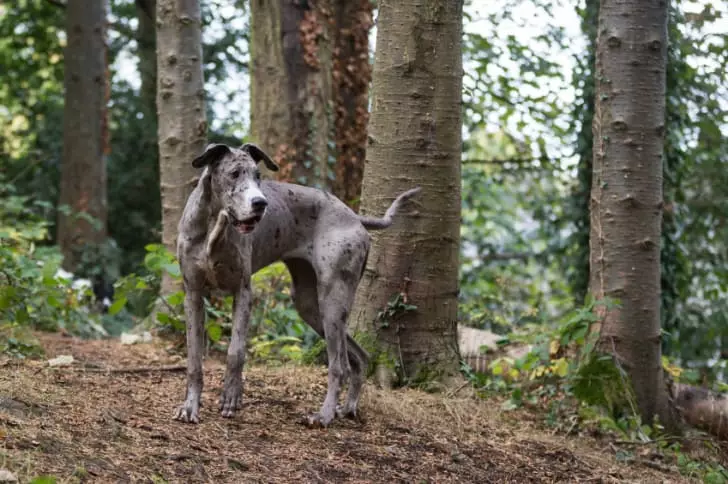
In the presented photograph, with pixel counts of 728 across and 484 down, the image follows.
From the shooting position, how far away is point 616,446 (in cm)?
723

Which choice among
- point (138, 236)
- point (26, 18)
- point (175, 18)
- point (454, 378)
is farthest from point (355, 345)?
point (26, 18)

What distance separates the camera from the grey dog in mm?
5402

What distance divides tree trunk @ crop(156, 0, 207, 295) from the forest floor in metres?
1.68

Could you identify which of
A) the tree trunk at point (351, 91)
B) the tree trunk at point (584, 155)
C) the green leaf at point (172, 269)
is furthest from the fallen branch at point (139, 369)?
the tree trunk at point (584, 155)

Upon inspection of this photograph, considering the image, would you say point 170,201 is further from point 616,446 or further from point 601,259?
point 616,446

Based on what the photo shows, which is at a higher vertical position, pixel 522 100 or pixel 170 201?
pixel 522 100

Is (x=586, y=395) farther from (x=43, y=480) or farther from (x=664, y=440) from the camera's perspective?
(x=43, y=480)

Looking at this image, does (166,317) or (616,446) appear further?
(166,317)

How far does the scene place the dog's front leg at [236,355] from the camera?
5.67 metres

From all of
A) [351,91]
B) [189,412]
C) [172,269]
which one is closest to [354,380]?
[189,412]

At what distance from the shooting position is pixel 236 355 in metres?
5.66

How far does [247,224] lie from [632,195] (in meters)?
3.88

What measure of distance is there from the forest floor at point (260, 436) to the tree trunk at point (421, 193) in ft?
1.56

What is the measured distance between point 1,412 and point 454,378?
361 cm
